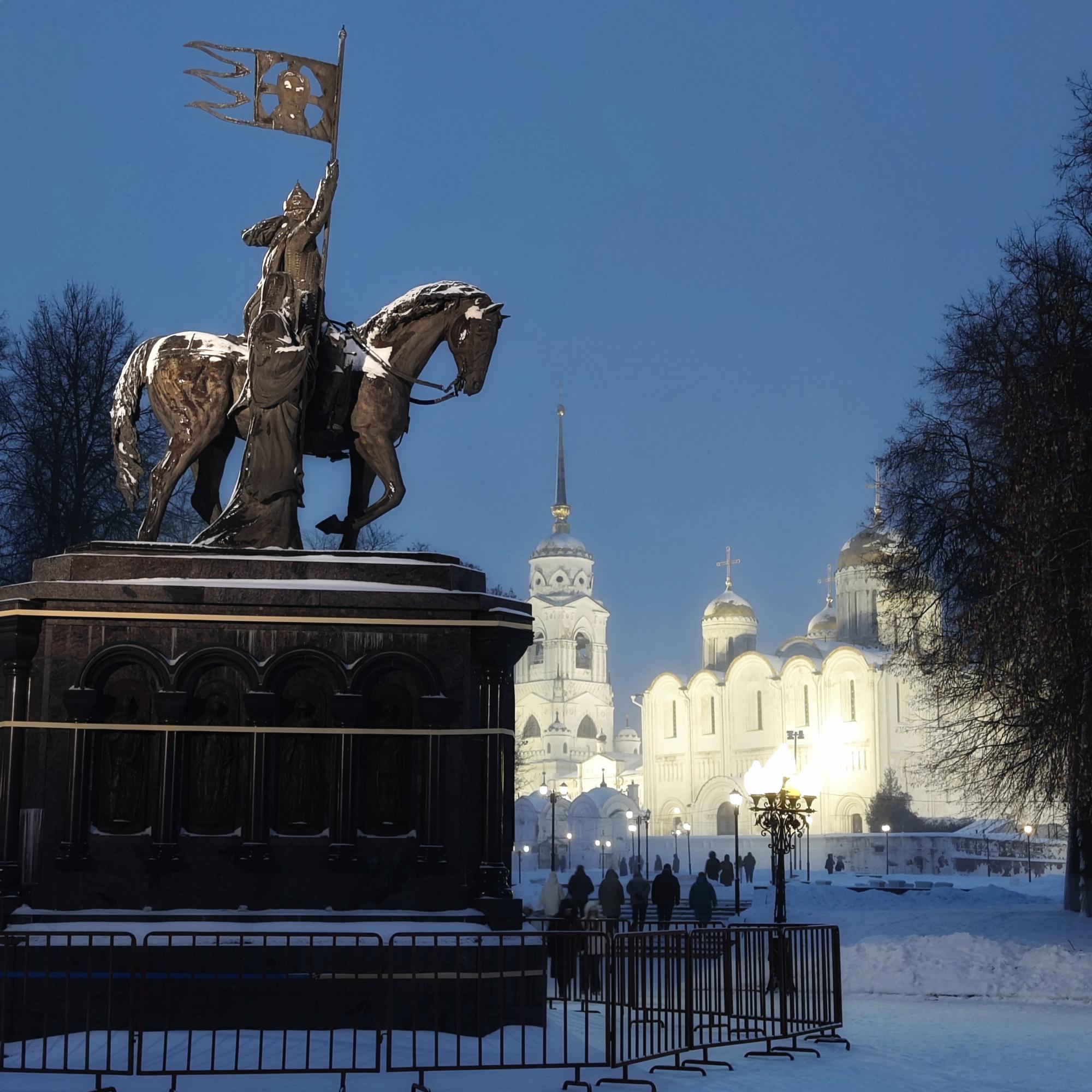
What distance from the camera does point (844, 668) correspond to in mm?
87688

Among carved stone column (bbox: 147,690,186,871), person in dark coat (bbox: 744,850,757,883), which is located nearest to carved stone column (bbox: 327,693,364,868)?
carved stone column (bbox: 147,690,186,871)

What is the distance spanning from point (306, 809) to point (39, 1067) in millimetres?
2685

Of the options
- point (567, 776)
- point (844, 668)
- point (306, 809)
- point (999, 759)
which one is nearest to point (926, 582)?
point (999, 759)

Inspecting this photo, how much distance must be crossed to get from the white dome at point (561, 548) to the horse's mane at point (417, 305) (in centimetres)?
10603

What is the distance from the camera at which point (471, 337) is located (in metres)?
13.2

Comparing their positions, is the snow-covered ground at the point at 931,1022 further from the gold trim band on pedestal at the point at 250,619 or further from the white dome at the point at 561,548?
the white dome at the point at 561,548

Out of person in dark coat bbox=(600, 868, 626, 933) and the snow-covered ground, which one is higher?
person in dark coat bbox=(600, 868, 626, 933)

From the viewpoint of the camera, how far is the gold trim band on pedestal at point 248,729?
11438 mm

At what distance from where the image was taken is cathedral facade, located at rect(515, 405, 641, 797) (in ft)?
384

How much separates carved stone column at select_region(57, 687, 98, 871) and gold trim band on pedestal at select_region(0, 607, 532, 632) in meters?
0.52

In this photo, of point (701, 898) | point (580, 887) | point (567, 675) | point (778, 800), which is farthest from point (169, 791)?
point (567, 675)

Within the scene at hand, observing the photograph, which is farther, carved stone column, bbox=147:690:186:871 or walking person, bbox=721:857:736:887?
walking person, bbox=721:857:736:887

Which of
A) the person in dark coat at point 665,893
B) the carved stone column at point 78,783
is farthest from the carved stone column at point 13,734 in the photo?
the person in dark coat at point 665,893

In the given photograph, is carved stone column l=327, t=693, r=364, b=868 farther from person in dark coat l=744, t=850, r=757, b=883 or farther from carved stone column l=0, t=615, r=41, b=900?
person in dark coat l=744, t=850, r=757, b=883
